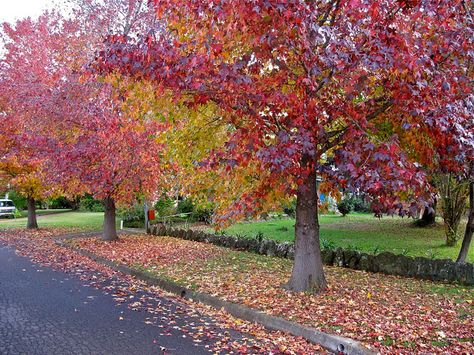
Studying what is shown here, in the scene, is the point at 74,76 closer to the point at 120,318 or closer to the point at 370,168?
the point at 120,318

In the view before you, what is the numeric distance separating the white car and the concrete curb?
33.5 meters

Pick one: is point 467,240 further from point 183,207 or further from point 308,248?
point 183,207

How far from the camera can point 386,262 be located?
1047 centimetres

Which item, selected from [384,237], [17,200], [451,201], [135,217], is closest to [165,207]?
[135,217]

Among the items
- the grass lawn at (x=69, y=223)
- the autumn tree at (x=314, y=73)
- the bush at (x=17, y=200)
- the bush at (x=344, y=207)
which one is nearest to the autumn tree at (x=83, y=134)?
the autumn tree at (x=314, y=73)

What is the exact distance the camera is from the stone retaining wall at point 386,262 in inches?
371

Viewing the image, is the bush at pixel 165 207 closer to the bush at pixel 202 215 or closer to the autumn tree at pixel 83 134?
the bush at pixel 202 215

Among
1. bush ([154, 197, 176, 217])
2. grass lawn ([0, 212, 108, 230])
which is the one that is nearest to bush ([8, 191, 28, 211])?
grass lawn ([0, 212, 108, 230])

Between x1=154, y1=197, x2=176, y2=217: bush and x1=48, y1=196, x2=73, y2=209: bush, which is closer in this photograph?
x1=154, y1=197, x2=176, y2=217: bush

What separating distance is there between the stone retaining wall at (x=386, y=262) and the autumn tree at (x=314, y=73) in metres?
3.00

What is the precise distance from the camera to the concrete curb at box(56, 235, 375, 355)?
19.3 feet

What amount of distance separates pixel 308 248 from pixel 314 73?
127 inches

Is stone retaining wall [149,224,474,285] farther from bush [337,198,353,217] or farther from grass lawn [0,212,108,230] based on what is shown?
bush [337,198,353,217]

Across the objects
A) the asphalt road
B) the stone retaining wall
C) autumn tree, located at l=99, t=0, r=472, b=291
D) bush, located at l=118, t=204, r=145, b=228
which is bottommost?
the asphalt road
